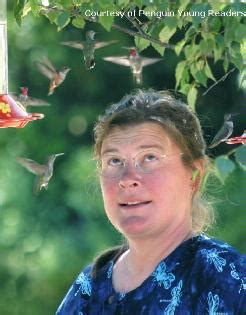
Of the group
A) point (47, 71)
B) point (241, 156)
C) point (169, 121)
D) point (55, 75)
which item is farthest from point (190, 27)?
point (47, 71)

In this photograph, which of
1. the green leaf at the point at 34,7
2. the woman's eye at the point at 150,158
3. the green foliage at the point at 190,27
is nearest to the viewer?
the green foliage at the point at 190,27

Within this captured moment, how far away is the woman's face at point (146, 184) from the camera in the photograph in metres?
2.50

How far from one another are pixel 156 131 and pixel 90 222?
4.26 metres

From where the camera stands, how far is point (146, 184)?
2.50 metres

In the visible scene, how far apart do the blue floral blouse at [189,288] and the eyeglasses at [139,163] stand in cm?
22

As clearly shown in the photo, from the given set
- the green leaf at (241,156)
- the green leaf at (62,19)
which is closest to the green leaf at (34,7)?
the green leaf at (62,19)

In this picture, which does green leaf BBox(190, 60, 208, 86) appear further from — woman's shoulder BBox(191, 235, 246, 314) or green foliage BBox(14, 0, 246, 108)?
woman's shoulder BBox(191, 235, 246, 314)

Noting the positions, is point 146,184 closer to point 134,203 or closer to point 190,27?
point 134,203

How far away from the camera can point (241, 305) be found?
2316 millimetres

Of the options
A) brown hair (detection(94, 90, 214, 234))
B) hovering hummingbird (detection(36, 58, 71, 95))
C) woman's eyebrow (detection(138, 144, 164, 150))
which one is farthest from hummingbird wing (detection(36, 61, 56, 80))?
woman's eyebrow (detection(138, 144, 164, 150))

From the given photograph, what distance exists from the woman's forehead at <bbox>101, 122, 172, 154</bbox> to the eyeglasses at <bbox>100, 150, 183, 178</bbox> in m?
0.02

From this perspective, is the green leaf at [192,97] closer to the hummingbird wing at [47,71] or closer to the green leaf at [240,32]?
the green leaf at [240,32]

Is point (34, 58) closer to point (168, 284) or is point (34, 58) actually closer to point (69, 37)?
point (69, 37)

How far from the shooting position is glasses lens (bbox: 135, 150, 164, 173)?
253 cm
